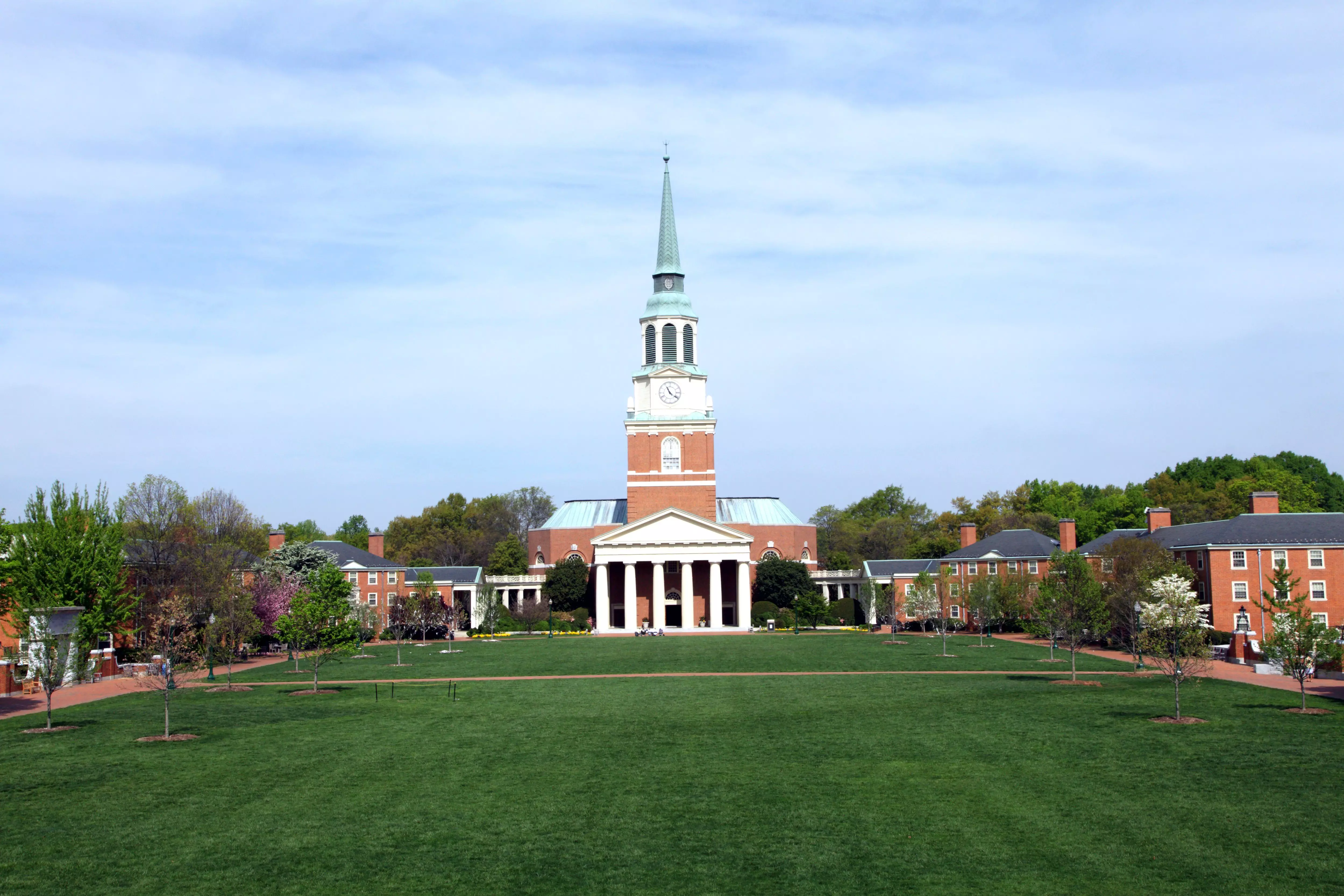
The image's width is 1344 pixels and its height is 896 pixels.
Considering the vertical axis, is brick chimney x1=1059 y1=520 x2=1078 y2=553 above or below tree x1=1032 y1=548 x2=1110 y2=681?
above

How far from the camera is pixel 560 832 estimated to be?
18562mm

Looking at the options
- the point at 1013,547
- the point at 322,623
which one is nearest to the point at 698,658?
the point at 322,623

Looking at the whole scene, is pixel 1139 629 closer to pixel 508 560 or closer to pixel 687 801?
pixel 687 801

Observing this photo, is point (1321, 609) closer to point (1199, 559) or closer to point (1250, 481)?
point (1199, 559)

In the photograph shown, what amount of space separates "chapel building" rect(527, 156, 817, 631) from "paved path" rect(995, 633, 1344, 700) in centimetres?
3882

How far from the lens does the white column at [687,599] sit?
87500mm

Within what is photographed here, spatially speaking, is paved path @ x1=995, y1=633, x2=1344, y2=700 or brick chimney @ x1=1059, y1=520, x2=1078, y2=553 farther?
brick chimney @ x1=1059, y1=520, x2=1078, y2=553

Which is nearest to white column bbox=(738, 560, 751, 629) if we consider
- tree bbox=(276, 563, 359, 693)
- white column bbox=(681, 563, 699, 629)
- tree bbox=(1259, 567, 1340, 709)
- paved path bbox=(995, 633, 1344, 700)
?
white column bbox=(681, 563, 699, 629)

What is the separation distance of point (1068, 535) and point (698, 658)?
123 ft

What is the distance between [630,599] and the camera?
Answer: 8762cm

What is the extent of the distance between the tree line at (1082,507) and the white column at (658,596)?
25.4 metres

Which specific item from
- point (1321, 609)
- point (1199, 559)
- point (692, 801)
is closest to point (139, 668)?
point (692, 801)

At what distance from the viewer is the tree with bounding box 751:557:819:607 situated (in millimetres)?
91125

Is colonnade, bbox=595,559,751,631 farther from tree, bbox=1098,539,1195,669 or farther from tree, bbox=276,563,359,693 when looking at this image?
tree, bbox=276,563,359,693
